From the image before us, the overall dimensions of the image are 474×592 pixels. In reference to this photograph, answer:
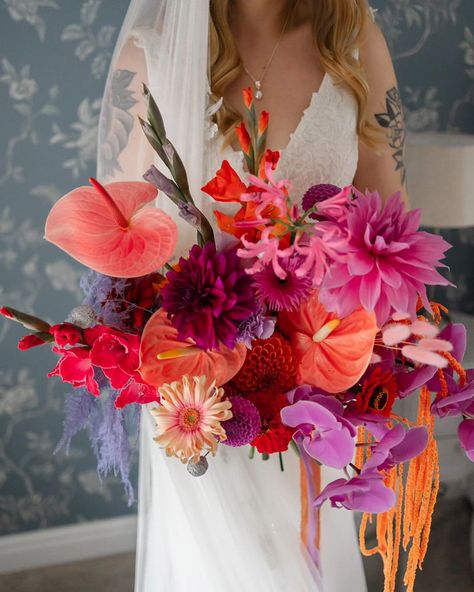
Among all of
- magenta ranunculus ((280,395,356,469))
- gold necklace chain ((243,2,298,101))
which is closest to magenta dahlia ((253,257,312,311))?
magenta ranunculus ((280,395,356,469))

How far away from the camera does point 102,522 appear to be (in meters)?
2.12

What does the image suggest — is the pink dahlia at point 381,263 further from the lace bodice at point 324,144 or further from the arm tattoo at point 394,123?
the arm tattoo at point 394,123

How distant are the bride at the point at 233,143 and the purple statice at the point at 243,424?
200 millimetres

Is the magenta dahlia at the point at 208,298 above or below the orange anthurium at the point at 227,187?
below

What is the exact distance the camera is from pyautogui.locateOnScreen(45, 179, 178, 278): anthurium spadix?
0.76 meters

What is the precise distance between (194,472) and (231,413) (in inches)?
3.8

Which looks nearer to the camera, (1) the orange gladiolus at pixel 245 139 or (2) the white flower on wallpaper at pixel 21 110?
(1) the orange gladiolus at pixel 245 139

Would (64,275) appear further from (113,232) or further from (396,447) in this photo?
(396,447)

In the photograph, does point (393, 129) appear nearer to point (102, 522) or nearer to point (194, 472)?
point (194, 472)

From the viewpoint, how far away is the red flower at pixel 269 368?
0.79m

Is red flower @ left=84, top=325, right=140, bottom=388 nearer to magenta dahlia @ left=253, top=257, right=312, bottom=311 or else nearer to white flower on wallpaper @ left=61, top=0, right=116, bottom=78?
magenta dahlia @ left=253, top=257, right=312, bottom=311

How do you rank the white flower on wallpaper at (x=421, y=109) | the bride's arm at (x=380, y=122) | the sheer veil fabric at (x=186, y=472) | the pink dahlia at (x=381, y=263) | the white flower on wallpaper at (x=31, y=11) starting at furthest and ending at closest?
1. the white flower on wallpaper at (x=421, y=109)
2. the white flower on wallpaper at (x=31, y=11)
3. the bride's arm at (x=380, y=122)
4. the sheer veil fabric at (x=186, y=472)
5. the pink dahlia at (x=381, y=263)

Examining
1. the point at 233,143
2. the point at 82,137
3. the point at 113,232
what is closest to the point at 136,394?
the point at 113,232

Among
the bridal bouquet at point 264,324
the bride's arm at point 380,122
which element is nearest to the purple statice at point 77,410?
the bridal bouquet at point 264,324
